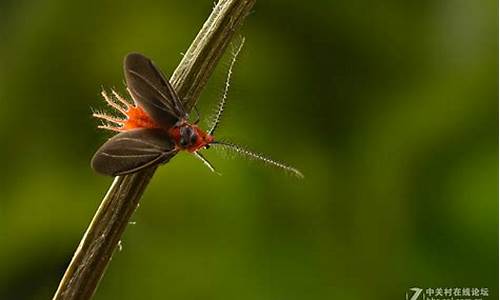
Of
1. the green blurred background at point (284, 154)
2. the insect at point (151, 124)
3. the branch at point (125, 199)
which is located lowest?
the branch at point (125, 199)

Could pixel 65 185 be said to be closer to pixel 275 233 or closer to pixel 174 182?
pixel 174 182

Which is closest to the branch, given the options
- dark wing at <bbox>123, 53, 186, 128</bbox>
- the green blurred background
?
dark wing at <bbox>123, 53, 186, 128</bbox>

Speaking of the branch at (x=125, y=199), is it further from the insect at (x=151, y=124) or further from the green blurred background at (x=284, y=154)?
the green blurred background at (x=284, y=154)

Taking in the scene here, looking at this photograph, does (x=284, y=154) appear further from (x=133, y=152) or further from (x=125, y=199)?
(x=125, y=199)

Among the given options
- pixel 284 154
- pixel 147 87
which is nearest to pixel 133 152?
pixel 147 87
